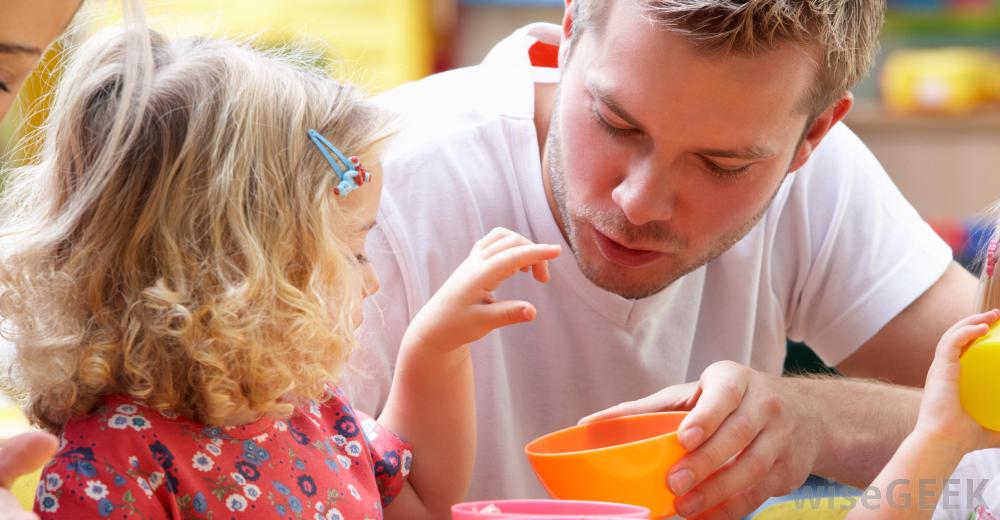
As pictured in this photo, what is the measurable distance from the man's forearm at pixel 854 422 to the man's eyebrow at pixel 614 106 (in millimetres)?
327

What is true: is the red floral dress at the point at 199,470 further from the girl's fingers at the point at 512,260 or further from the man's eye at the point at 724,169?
the man's eye at the point at 724,169

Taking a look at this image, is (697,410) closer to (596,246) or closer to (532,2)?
(596,246)

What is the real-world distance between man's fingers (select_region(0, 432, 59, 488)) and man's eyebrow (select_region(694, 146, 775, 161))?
70cm

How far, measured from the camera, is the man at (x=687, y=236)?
115 cm

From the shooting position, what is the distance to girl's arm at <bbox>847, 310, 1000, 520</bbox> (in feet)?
3.17

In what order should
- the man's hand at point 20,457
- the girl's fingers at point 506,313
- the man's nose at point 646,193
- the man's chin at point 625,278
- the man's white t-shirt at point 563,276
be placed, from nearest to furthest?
the man's hand at point 20,457
the girl's fingers at point 506,313
the man's nose at point 646,193
the man's chin at point 625,278
the man's white t-shirt at point 563,276

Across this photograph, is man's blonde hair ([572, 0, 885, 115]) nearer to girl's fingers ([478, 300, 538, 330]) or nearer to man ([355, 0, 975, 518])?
man ([355, 0, 975, 518])

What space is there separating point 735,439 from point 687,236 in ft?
0.94

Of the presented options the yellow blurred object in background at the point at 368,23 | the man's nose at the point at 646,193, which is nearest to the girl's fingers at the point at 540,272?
the man's nose at the point at 646,193

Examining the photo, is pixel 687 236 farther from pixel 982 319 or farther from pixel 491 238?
pixel 982 319

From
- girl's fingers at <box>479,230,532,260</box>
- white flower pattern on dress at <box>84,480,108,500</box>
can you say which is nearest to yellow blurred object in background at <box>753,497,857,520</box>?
girl's fingers at <box>479,230,532,260</box>

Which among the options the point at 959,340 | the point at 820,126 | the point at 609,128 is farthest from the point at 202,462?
the point at 820,126

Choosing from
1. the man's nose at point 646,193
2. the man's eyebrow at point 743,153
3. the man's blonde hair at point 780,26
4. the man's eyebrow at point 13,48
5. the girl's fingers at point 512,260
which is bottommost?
the girl's fingers at point 512,260

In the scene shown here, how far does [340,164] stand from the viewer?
Answer: 40.9 inches
